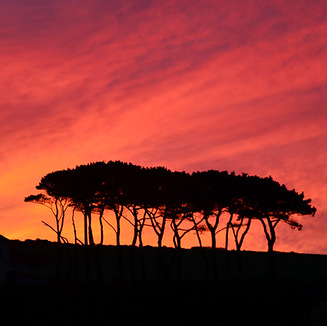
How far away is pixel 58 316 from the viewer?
28672 mm

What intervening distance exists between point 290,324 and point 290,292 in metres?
3.40

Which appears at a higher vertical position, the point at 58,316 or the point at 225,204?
the point at 225,204

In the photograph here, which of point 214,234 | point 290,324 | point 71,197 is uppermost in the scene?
point 71,197

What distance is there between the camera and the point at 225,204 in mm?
60031

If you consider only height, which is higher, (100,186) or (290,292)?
(100,186)

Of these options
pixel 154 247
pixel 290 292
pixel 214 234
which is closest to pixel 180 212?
pixel 214 234

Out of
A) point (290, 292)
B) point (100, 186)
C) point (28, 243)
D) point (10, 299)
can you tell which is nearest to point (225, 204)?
point (100, 186)

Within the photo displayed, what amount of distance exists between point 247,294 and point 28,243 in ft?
222

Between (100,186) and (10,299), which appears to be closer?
(10,299)

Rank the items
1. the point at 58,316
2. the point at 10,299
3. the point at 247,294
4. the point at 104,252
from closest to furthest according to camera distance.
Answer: the point at 58,316, the point at 10,299, the point at 247,294, the point at 104,252

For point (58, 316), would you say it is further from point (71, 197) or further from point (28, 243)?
point (28, 243)

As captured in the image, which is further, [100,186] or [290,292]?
[100,186]

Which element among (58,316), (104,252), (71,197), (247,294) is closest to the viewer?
(58,316)

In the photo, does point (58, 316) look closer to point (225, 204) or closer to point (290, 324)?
point (290, 324)
